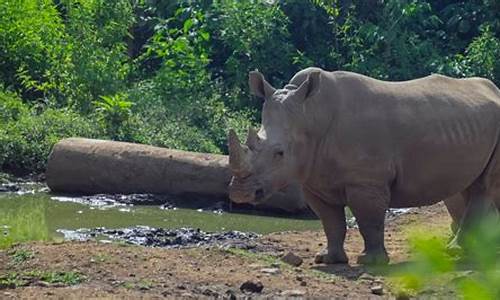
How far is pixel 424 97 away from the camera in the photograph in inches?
321

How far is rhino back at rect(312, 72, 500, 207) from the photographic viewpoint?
7648 millimetres

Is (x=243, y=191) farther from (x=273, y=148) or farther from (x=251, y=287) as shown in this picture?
(x=251, y=287)

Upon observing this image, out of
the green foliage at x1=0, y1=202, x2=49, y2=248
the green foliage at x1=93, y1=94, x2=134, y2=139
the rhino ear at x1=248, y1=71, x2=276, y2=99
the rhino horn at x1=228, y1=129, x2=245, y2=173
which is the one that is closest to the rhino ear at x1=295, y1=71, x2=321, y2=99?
the rhino ear at x1=248, y1=71, x2=276, y2=99

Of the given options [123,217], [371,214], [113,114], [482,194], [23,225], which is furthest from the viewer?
[113,114]

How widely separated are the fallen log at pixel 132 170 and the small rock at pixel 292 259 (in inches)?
154

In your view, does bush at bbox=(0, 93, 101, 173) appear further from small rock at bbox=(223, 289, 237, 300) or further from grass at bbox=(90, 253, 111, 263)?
small rock at bbox=(223, 289, 237, 300)

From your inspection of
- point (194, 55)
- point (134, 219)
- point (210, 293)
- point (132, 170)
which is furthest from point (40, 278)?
point (194, 55)

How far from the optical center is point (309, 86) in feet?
25.2

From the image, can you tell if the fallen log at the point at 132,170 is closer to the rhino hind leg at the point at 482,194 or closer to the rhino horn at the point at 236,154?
the rhino hind leg at the point at 482,194

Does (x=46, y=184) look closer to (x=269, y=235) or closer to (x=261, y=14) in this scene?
(x=269, y=235)

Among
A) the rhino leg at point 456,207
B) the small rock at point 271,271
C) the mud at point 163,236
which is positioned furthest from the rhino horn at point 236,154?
the rhino leg at point 456,207

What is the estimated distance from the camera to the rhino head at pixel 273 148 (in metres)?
7.10

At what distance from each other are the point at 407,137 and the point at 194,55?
9.27 meters

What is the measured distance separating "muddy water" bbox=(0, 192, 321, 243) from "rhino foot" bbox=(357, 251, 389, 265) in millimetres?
2812
